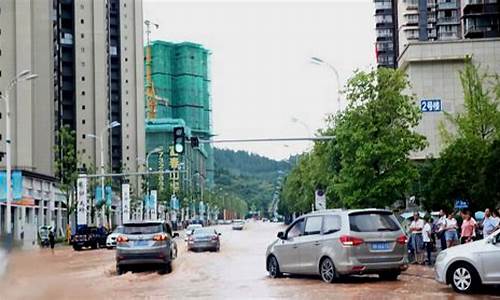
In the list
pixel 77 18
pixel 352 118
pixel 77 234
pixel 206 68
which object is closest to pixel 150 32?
pixel 206 68

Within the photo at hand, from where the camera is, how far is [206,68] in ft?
646

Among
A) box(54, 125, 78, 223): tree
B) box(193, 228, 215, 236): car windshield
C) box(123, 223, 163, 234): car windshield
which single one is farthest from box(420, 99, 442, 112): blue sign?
box(123, 223, 163, 234): car windshield

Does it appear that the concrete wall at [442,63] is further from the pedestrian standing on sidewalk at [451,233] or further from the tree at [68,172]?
the pedestrian standing on sidewalk at [451,233]

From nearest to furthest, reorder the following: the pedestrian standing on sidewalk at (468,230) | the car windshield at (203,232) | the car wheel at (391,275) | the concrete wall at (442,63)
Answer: the car wheel at (391,275) → the pedestrian standing on sidewalk at (468,230) → the car windshield at (203,232) → the concrete wall at (442,63)

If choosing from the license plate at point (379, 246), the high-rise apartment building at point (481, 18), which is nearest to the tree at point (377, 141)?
the license plate at point (379, 246)

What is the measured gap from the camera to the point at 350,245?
2011 cm

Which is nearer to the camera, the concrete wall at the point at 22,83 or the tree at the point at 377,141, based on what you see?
the tree at the point at 377,141

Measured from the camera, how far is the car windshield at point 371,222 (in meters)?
20.5

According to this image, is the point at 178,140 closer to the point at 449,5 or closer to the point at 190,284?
the point at 190,284

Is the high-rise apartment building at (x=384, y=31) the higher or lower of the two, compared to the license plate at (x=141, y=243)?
higher

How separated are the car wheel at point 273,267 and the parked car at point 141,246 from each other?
5.04 metres

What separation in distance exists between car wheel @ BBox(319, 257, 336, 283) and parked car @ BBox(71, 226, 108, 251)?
127 ft

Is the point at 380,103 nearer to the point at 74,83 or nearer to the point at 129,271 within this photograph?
the point at 129,271

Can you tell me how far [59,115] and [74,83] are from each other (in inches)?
460
